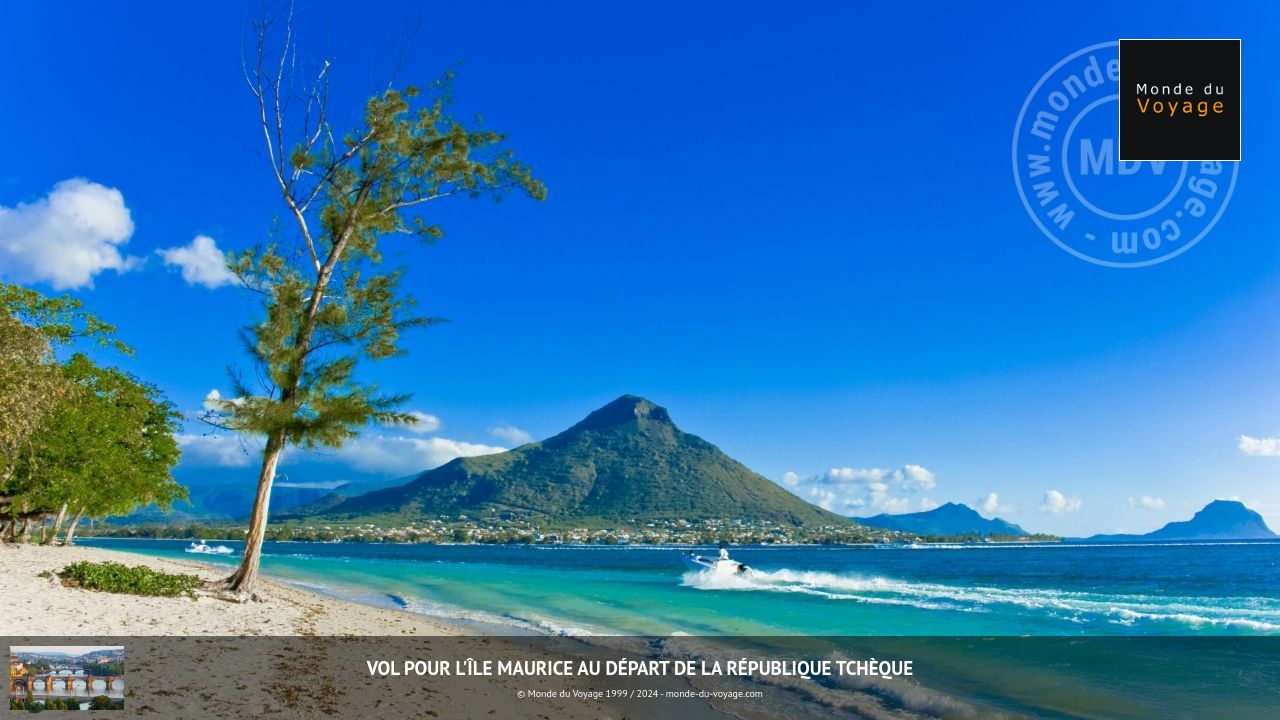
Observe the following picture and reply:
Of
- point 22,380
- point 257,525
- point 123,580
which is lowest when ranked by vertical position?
point 123,580

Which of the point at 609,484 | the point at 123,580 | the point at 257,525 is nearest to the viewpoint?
the point at 123,580

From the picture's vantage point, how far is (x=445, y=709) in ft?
33.5

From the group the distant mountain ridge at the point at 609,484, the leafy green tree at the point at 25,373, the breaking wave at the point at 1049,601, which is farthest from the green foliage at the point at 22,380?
the distant mountain ridge at the point at 609,484

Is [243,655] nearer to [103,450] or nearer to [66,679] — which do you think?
[66,679]

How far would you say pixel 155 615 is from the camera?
13016mm

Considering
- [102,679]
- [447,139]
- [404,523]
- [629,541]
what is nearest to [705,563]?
[447,139]

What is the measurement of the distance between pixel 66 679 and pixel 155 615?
6.35m

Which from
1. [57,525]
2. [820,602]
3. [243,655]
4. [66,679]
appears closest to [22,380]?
[243,655]

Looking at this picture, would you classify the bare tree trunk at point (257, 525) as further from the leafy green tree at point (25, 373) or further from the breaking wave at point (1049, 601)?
the breaking wave at point (1049, 601)

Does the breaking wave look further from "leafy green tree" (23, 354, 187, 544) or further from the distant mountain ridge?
the distant mountain ridge

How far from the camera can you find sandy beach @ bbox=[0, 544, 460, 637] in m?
11.4

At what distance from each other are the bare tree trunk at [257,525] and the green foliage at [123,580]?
987mm

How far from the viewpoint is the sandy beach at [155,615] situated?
1141 centimetres

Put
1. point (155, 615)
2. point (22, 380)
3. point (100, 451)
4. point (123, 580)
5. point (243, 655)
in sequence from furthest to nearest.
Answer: point (100, 451)
point (22, 380)
point (123, 580)
point (155, 615)
point (243, 655)
